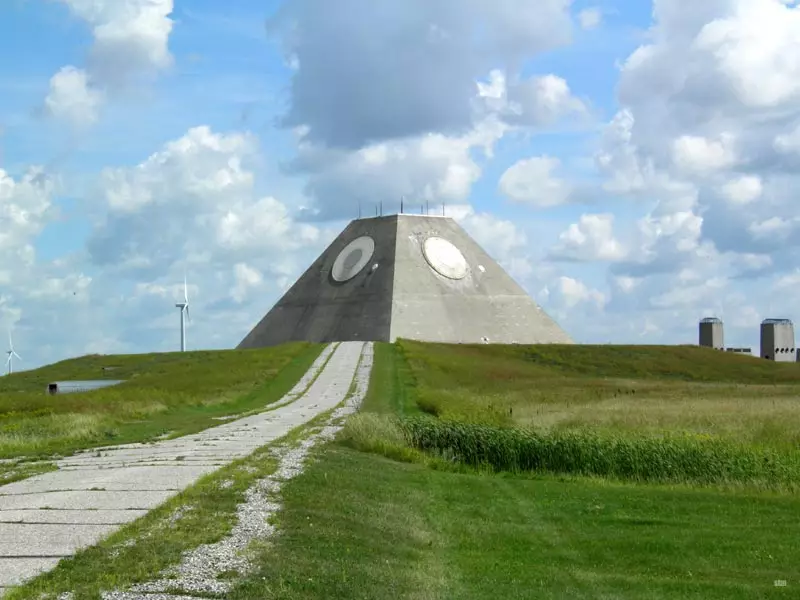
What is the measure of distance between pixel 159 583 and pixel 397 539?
4260 mm

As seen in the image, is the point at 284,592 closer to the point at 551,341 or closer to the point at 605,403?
the point at 605,403

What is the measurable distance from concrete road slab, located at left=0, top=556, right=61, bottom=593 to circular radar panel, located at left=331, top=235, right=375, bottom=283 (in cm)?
8876

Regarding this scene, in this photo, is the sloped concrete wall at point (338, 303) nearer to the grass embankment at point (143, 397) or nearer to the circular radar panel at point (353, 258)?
the circular radar panel at point (353, 258)

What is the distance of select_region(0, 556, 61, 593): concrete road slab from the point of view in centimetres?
1039

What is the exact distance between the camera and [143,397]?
147ft

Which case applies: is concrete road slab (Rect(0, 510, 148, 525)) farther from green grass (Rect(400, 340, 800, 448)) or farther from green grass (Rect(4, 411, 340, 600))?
green grass (Rect(400, 340, 800, 448))

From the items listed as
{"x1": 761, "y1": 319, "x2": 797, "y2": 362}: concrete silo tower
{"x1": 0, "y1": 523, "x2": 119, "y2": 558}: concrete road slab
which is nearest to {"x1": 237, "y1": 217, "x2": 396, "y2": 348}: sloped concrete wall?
{"x1": 761, "y1": 319, "x2": 797, "y2": 362}: concrete silo tower

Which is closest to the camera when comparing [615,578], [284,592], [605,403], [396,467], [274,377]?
[284,592]

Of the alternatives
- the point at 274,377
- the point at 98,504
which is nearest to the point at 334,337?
the point at 274,377

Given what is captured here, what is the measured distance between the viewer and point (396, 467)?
22.5 metres

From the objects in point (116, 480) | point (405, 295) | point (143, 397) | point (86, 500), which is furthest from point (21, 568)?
point (405, 295)

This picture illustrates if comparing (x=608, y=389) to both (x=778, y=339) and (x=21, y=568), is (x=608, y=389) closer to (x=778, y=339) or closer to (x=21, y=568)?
(x=21, y=568)

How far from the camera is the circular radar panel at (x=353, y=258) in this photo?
10069 cm

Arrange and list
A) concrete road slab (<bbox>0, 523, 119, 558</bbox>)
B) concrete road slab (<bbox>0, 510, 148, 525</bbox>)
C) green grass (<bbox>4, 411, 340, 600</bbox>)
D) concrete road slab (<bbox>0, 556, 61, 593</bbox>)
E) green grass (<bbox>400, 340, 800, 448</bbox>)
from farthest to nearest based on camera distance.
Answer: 1. green grass (<bbox>400, 340, 800, 448</bbox>)
2. concrete road slab (<bbox>0, 510, 148, 525</bbox>)
3. concrete road slab (<bbox>0, 523, 119, 558</bbox>)
4. concrete road slab (<bbox>0, 556, 61, 593</bbox>)
5. green grass (<bbox>4, 411, 340, 600</bbox>)
